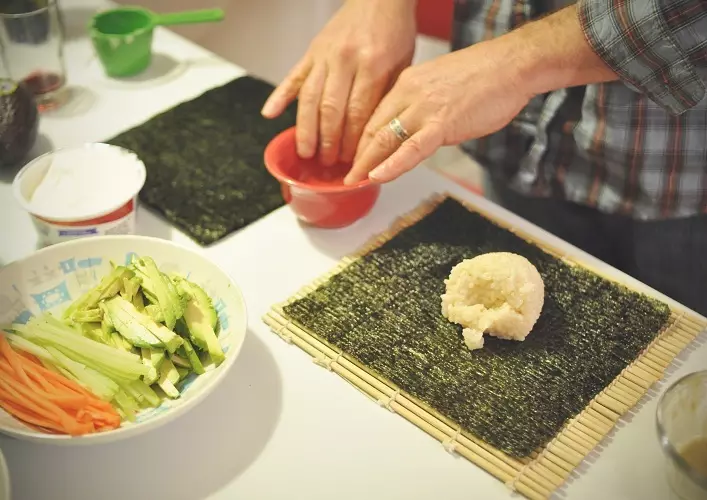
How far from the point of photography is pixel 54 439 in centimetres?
70

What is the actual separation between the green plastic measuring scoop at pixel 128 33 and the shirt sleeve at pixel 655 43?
0.77 metres

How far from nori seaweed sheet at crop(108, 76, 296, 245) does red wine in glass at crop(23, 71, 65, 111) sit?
0.20 metres

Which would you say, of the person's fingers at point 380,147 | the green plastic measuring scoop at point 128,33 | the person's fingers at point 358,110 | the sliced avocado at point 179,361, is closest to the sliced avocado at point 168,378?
the sliced avocado at point 179,361

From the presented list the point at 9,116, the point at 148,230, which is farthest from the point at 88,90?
the point at 148,230

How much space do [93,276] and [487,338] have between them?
508 mm

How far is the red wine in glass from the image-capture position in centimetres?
132

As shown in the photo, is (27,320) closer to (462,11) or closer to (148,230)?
(148,230)

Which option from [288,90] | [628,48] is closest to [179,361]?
[288,90]

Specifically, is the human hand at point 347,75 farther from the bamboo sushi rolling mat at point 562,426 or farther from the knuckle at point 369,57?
the bamboo sushi rolling mat at point 562,426

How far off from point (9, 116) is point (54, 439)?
0.62 m

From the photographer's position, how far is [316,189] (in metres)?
1.00

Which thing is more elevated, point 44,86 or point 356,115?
point 356,115

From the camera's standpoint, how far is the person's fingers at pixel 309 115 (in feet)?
3.60

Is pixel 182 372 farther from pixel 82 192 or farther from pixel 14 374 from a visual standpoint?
pixel 82 192
